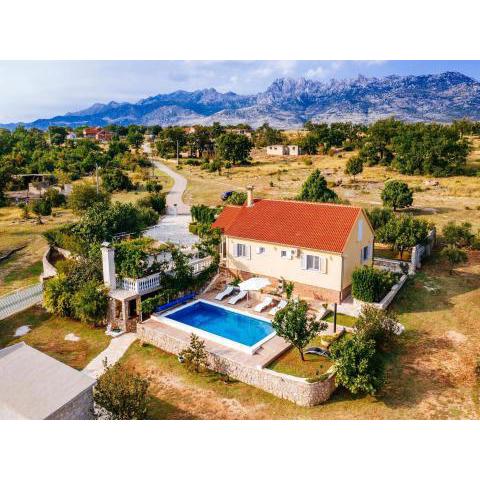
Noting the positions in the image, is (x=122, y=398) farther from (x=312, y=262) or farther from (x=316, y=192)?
(x=316, y=192)

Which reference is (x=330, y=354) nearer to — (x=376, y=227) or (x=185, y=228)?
(x=376, y=227)

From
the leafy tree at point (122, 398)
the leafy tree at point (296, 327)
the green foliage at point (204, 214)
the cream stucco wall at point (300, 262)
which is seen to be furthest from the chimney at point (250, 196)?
the leafy tree at point (122, 398)

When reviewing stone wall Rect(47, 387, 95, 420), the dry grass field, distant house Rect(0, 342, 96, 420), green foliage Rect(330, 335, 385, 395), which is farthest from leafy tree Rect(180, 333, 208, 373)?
the dry grass field

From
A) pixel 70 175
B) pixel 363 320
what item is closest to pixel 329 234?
pixel 363 320

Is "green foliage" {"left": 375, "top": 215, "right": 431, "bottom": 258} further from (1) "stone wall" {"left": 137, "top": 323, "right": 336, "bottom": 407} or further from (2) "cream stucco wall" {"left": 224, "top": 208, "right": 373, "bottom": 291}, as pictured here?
(1) "stone wall" {"left": 137, "top": 323, "right": 336, "bottom": 407}

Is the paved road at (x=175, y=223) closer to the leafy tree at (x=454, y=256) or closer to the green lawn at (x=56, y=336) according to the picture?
the green lawn at (x=56, y=336)
